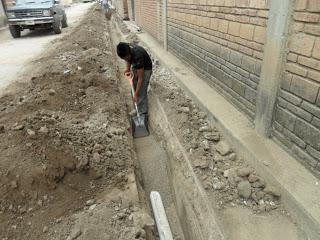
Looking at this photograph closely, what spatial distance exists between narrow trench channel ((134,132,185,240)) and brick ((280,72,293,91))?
2028 mm

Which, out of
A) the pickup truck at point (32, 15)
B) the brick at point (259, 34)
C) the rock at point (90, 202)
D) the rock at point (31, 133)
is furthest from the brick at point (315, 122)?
the pickup truck at point (32, 15)

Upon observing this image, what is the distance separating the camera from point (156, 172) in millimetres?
4578

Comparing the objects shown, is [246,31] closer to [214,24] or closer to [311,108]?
[214,24]

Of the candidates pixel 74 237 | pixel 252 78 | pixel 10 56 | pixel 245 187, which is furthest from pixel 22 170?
pixel 10 56

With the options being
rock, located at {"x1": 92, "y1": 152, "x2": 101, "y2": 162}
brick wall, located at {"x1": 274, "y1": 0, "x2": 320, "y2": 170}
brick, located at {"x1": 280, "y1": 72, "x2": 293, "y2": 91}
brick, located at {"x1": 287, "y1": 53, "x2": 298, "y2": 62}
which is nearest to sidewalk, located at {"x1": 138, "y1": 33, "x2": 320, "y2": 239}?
brick wall, located at {"x1": 274, "y1": 0, "x2": 320, "y2": 170}

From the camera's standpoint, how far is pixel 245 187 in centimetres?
305

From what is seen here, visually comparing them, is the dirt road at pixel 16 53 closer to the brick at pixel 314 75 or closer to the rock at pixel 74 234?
the rock at pixel 74 234

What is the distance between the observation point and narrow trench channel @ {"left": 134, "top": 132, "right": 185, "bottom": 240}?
3.70 meters

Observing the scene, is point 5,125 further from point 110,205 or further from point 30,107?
point 110,205

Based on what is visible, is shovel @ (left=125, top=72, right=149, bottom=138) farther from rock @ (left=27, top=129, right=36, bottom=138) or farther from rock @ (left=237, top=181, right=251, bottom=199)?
rock @ (left=237, top=181, right=251, bottom=199)

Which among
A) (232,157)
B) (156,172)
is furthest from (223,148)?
(156,172)

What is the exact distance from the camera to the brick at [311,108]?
2.79m

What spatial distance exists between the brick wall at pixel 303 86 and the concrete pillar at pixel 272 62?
0.07 m

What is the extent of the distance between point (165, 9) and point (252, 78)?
5495 millimetres
